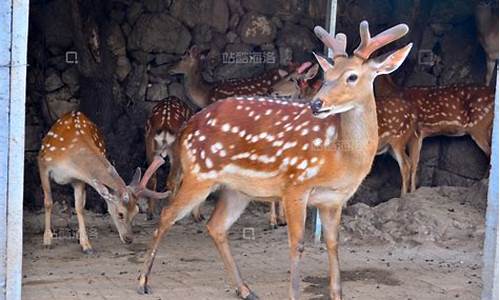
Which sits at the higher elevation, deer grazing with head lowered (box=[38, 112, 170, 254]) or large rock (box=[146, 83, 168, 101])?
large rock (box=[146, 83, 168, 101])

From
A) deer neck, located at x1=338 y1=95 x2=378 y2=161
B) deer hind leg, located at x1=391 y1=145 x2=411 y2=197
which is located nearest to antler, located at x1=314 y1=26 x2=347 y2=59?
deer neck, located at x1=338 y1=95 x2=378 y2=161

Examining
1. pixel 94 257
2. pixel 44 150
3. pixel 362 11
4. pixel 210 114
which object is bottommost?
pixel 94 257

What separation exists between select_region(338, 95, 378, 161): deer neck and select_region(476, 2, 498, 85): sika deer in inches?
183

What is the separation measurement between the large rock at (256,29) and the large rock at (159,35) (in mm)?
668

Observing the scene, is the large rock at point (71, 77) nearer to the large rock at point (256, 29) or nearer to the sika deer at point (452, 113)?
the large rock at point (256, 29)

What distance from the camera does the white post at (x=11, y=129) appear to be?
16.3 feet

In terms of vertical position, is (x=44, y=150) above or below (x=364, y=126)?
below

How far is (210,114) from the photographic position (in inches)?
249

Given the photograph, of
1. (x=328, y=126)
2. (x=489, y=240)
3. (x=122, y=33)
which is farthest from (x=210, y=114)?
(x=122, y=33)

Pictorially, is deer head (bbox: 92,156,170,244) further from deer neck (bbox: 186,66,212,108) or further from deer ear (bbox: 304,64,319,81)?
deer ear (bbox: 304,64,319,81)

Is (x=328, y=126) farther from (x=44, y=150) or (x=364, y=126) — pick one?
(x=44, y=150)

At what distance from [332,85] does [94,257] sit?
3.04m

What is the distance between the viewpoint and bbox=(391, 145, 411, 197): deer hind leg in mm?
9711

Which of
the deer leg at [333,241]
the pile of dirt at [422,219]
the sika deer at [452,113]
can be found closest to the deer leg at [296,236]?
the deer leg at [333,241]
